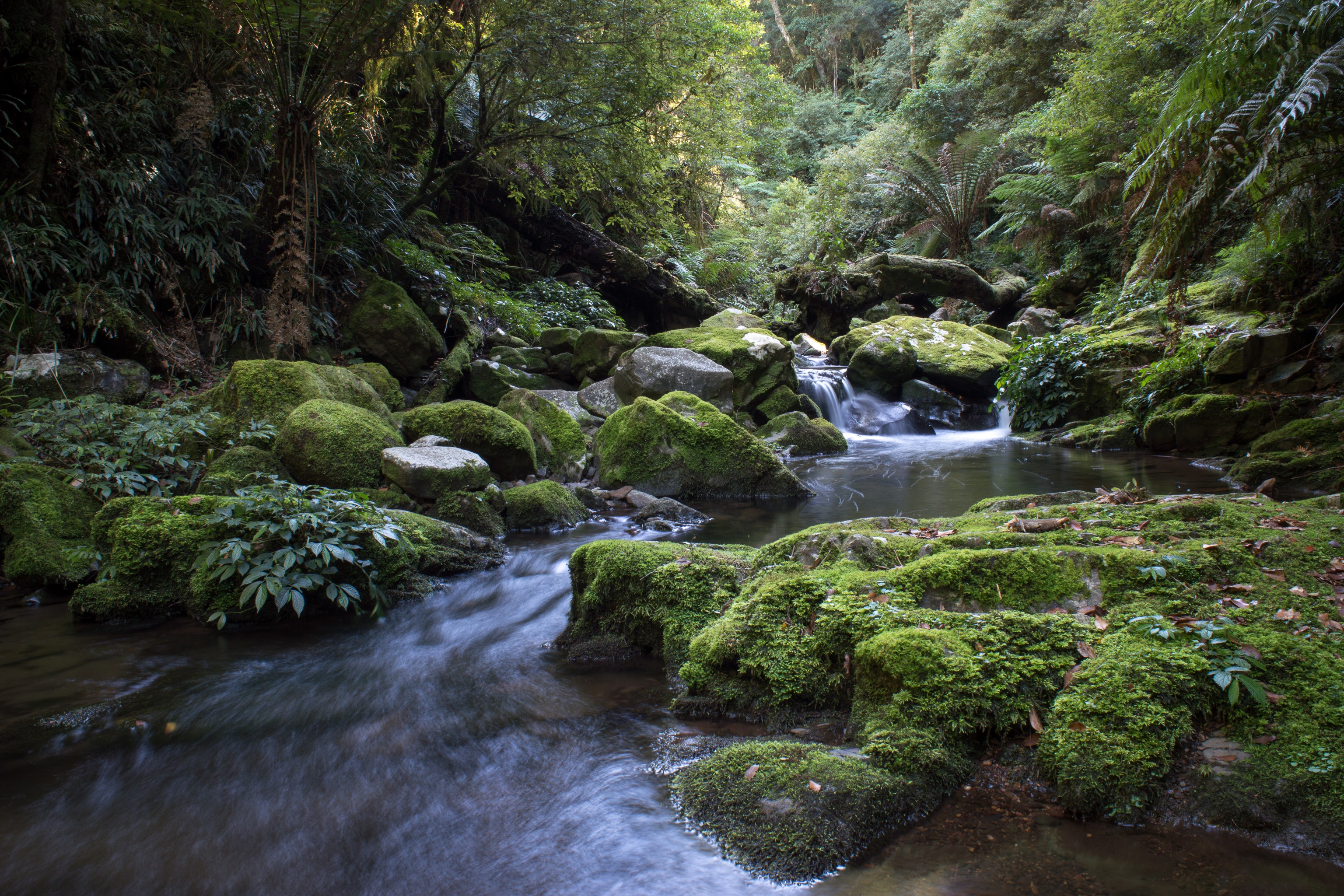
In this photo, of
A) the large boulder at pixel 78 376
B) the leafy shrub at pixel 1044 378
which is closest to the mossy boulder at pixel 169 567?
the large boulder at pixel 78 376

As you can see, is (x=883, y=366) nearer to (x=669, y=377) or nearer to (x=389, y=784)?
(x=669, y=377)

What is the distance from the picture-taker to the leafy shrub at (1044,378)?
9.58m

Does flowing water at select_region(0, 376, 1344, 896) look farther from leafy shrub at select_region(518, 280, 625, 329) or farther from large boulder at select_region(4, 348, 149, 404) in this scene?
leafy shrub at select_region(518, 280, 625, 329)

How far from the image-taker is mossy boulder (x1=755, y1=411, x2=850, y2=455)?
9.41 metres

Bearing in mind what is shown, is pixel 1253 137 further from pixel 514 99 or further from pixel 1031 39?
pixel 1031 39

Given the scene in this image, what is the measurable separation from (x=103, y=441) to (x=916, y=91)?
23357 millimetres

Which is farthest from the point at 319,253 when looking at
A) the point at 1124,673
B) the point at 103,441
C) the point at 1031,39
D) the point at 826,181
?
the point at 1031,39

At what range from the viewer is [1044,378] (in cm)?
994

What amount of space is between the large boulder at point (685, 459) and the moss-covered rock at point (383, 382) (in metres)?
2.67

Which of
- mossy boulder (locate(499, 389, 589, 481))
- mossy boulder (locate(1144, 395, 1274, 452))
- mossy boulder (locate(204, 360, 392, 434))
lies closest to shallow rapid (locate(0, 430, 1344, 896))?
mossy boulder (locate(204, 360, 392, 434))

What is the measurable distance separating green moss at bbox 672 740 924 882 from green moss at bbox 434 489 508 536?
148 inches

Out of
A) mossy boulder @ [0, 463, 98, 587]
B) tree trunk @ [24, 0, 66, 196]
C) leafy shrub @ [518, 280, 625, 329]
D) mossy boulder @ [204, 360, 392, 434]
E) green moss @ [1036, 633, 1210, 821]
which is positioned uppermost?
tree trunk @ [24, 0, 66, 196]

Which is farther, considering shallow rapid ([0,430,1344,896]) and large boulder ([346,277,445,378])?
large boulder ([346,277,445,378])

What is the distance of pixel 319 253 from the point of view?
26.7 feet
